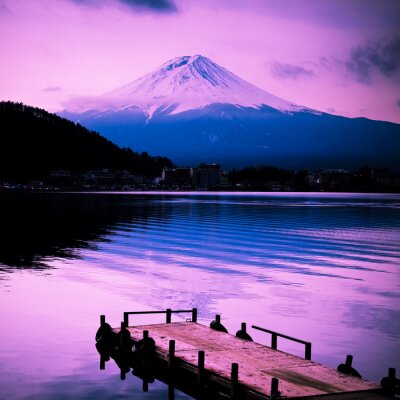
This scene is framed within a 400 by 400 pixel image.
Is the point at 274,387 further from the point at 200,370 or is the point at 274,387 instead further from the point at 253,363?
the point at 253,363

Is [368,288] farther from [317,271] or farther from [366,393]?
[366,393]

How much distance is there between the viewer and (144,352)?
1748 cm

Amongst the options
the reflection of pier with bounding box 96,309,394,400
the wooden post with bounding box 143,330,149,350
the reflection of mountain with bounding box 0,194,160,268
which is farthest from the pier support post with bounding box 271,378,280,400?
the reflection of mountain with bounding box 0,194,160,268

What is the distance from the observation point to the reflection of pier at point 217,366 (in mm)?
13945

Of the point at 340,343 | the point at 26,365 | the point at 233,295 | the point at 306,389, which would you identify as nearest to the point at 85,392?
the point at 26,365

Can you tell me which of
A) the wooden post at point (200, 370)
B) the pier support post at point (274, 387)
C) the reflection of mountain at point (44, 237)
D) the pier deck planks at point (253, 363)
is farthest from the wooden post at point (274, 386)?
the reflection of mountain at point (44, 237)

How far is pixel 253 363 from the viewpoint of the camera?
15812 mm

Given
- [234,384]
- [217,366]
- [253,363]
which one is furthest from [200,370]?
[253,363]

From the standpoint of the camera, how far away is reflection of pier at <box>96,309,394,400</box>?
13.9 m

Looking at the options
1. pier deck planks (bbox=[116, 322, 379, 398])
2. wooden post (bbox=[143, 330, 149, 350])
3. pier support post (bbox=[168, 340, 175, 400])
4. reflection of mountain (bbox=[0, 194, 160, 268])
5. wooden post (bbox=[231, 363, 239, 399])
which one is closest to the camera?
wooden post (bbox=[231, 363, 239, 399])

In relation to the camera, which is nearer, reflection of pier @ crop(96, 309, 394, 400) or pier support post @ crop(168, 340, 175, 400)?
reflection of pier @ crop(96, 309, 394, 400)

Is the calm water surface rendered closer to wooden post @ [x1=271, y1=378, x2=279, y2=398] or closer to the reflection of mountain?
the reflection of mountain

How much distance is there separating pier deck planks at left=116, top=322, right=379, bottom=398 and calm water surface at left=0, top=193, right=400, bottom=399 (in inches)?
61.1

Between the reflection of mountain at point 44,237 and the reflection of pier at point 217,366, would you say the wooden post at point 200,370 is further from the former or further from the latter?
the reflection of mountain at point 44,237
